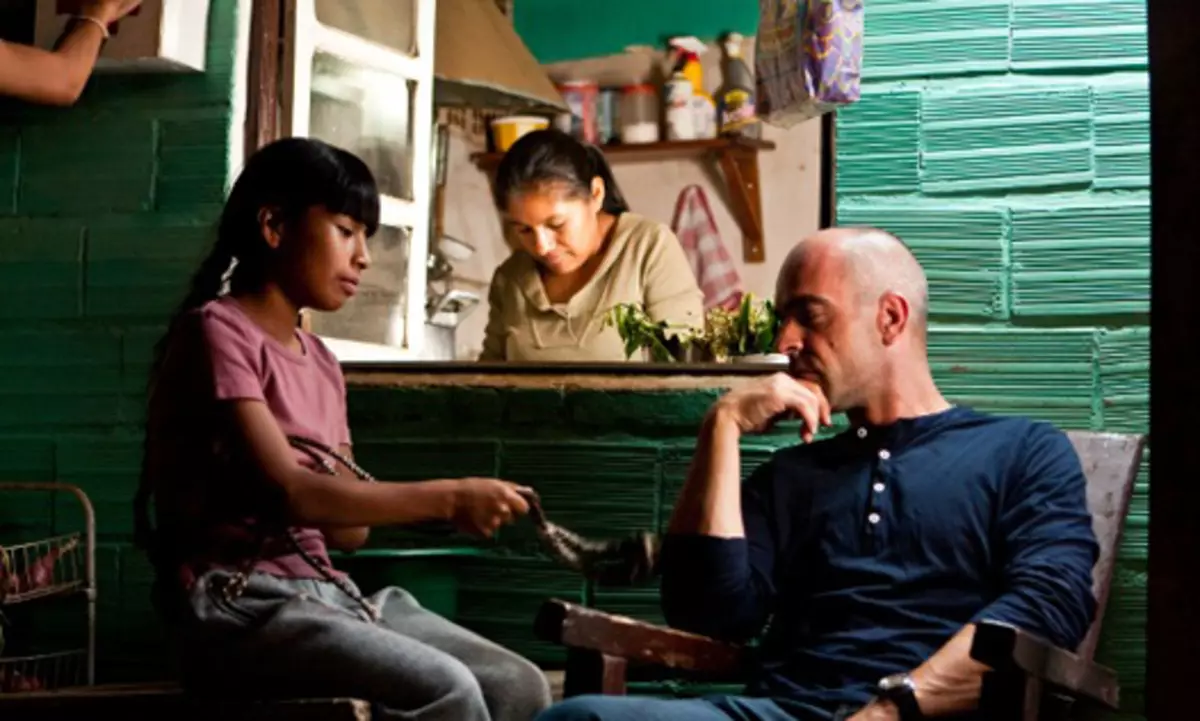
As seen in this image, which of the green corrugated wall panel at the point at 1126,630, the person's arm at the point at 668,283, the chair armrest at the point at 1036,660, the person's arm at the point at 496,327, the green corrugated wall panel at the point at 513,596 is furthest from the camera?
the person's arm at the point at 496,327

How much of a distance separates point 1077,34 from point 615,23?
3878 millimetres

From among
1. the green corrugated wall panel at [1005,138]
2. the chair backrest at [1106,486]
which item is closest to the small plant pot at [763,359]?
the green corrugated wall panel at [1005,138]

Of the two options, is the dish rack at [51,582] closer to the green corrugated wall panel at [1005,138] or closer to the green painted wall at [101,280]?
the green painted wall at [101,280]

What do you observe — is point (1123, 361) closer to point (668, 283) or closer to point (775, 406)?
point (775, 406)

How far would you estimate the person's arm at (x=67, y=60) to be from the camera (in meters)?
3.59

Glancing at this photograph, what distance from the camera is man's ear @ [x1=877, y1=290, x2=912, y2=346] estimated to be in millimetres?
2814

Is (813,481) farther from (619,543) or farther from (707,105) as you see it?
(707,105)

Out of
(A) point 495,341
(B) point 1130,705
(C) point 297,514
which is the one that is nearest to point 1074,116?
(B) point 1130,705

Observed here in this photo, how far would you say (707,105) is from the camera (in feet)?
21.8

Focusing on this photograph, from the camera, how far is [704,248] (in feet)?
21.9

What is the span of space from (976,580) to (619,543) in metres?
0.62

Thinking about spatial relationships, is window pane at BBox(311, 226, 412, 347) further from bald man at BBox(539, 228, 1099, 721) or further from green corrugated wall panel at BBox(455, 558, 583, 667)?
bald man at BBox(539, 228, 1099, 721)

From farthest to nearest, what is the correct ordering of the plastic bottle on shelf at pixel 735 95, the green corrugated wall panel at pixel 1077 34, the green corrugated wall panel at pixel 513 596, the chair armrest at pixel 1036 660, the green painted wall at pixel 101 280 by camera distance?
the plastic bottle on shelf at pixel 735 95 → the green painted wall at pixel 101 280 → the green corrugated wall panel at pixel 513 596 → the green corrugated wall panel at pixel 1077 34 → the chair armrest at pixel 1036 660

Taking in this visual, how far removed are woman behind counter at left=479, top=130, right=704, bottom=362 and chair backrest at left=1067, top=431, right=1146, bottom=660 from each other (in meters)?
1.81
